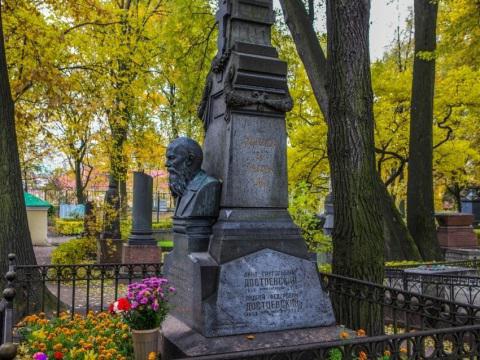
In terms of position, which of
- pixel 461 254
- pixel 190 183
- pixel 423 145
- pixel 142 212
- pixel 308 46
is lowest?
pixel 461 254

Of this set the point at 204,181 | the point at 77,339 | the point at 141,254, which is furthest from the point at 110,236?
the point at 204,181

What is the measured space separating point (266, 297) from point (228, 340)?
61 centimetres

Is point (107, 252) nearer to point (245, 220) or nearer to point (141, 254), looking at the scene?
point (141, 254)

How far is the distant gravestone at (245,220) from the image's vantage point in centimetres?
485

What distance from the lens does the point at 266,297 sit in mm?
4984

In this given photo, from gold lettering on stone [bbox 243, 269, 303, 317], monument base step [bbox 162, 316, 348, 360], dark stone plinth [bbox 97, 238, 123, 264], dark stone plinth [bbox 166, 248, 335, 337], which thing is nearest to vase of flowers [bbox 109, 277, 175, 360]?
monument base step [bbox 162, 316, 348, 360]

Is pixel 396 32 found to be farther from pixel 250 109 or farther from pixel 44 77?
pixel 250 109

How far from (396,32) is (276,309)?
84.1ft

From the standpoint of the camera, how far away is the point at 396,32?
2716cm

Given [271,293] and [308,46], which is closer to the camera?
[271,293]

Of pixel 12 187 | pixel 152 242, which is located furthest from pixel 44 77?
pixel 152 242

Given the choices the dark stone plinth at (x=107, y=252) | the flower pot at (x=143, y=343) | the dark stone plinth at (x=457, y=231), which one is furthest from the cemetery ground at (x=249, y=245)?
the dark stone plinth at (x=457, y=231)

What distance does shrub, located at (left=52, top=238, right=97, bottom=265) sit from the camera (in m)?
14.0

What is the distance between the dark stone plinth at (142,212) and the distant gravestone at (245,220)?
948 centimetres
